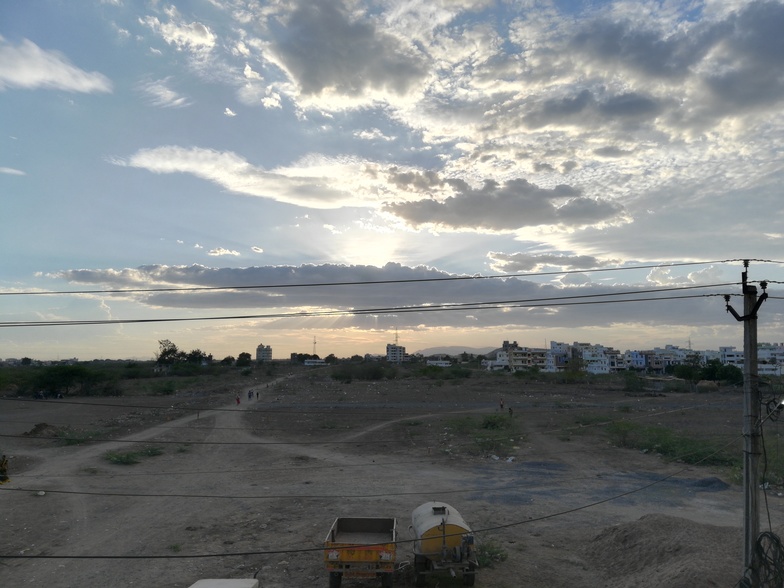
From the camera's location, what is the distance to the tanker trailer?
41.0 ft

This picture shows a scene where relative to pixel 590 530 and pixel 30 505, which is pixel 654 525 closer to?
pixel 590 530

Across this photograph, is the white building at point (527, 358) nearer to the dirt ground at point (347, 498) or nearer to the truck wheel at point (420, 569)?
the dirt ground at point (347, 498)

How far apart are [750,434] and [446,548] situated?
671 cm

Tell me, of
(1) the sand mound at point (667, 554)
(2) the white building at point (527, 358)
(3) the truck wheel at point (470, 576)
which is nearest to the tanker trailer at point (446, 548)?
(3) the truck wheel at point (470, 576)

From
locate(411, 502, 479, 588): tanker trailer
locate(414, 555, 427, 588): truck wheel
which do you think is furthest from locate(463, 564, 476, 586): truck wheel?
locate(414, 555, 427, 588): truck wheel

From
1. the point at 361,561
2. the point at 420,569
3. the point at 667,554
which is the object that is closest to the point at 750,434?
the point at 667,554

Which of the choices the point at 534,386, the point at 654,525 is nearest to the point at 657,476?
the point at 654,525

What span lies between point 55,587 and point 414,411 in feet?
119

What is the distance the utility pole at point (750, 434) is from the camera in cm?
1024

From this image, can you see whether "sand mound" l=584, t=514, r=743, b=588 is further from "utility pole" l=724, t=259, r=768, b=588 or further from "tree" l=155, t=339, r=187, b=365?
"tree" l=155, t=339, r=187, b=365

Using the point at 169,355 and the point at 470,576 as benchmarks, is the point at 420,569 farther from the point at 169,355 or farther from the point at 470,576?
the point at 169,355

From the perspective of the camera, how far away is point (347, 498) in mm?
21531

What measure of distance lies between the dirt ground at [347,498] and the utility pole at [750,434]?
3.71ft

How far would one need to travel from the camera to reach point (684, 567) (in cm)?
1165
